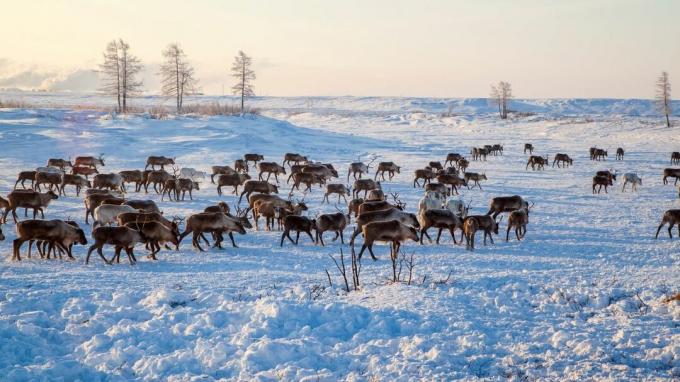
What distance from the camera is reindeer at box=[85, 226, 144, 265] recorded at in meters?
12.6

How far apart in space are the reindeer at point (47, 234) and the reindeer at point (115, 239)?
85 centimetres

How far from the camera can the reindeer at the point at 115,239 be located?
12.6m

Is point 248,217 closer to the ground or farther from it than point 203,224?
closer to the ground

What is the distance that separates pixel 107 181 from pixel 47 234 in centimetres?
1078

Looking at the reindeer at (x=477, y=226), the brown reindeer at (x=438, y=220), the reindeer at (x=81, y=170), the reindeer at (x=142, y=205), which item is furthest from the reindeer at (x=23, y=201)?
the reindeer at (x=477, y=226)

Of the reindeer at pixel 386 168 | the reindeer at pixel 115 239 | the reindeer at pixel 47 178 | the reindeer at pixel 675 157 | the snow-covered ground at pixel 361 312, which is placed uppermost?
the reindeer at pixel 675 157

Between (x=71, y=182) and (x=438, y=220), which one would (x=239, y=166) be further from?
(x=438, y=220)

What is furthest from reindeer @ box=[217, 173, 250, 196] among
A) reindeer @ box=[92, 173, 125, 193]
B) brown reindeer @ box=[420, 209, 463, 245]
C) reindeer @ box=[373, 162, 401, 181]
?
brown reindeer @ box=[420, 209, 463, 245]

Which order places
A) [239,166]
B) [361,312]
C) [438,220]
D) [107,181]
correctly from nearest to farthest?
[361,312]
[438,220]
[107,181]
[239,166]

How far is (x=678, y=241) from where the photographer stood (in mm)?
14953

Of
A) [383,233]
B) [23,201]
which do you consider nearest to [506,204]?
[383,233]

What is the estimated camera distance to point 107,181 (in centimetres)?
2305

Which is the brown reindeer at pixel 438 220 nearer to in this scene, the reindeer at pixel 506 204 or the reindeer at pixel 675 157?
the reindeer at pixel 506 204

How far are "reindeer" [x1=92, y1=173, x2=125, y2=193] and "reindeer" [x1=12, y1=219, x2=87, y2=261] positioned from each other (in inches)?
Answer: 397
